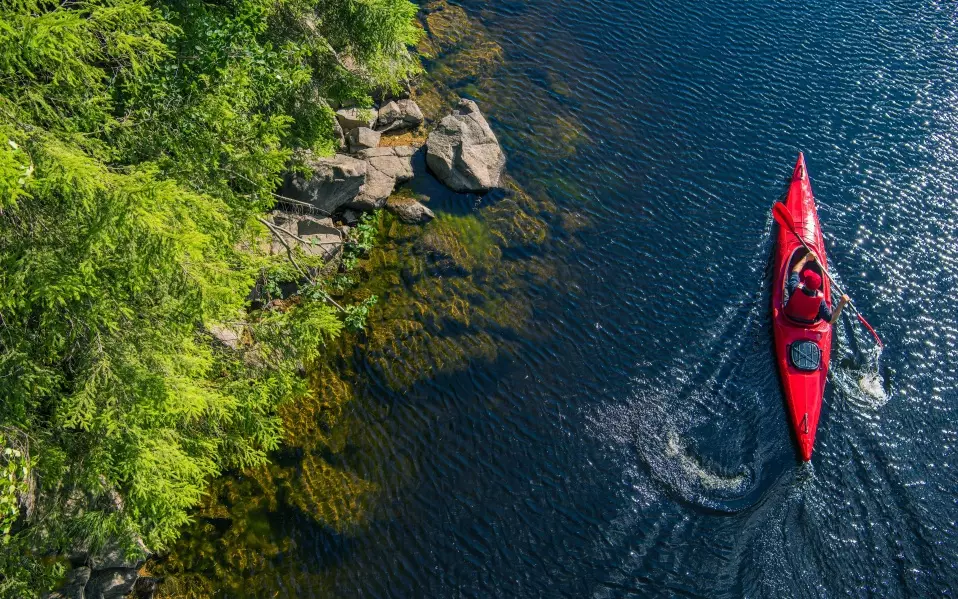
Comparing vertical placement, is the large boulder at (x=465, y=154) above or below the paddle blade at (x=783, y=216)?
below

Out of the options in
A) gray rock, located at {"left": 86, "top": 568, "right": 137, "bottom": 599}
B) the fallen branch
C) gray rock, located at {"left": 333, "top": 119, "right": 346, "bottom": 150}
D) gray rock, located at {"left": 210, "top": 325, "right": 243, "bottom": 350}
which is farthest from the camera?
gray rock, located at {"left": 333, "top": 119, "right": 346, "bottom": 150}

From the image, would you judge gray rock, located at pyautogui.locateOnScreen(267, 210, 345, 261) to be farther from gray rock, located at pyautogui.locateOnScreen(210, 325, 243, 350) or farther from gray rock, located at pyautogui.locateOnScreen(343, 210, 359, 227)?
gray rock, located at pyautogui.locateOnScreen(210, 325, 243, 350)

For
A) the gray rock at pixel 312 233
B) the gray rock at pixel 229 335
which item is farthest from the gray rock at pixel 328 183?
the gray rock at pixel 229 335

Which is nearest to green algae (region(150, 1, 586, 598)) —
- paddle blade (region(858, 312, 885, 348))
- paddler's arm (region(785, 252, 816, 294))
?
paddler's arm (region(785, 252, 816, 294))

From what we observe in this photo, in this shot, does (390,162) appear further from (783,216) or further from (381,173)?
(783,216)

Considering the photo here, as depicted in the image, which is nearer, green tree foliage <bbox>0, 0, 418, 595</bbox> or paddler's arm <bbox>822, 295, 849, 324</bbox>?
green tree foliage <bbox>0, 0, 418, 595</bbox>

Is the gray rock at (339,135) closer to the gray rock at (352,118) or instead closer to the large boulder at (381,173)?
the gray rock at (352,118)

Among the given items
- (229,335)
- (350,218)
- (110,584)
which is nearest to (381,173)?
(350,218)

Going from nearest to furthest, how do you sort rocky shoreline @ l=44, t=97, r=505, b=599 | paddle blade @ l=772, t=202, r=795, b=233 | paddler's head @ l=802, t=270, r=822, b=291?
rocky shoreline @ l=44, t=97, r=505, b=599
paddler's head @ l=802, t=270, r=822, b=291
paddle blade @ l=772, t=202, r=795, b=233
